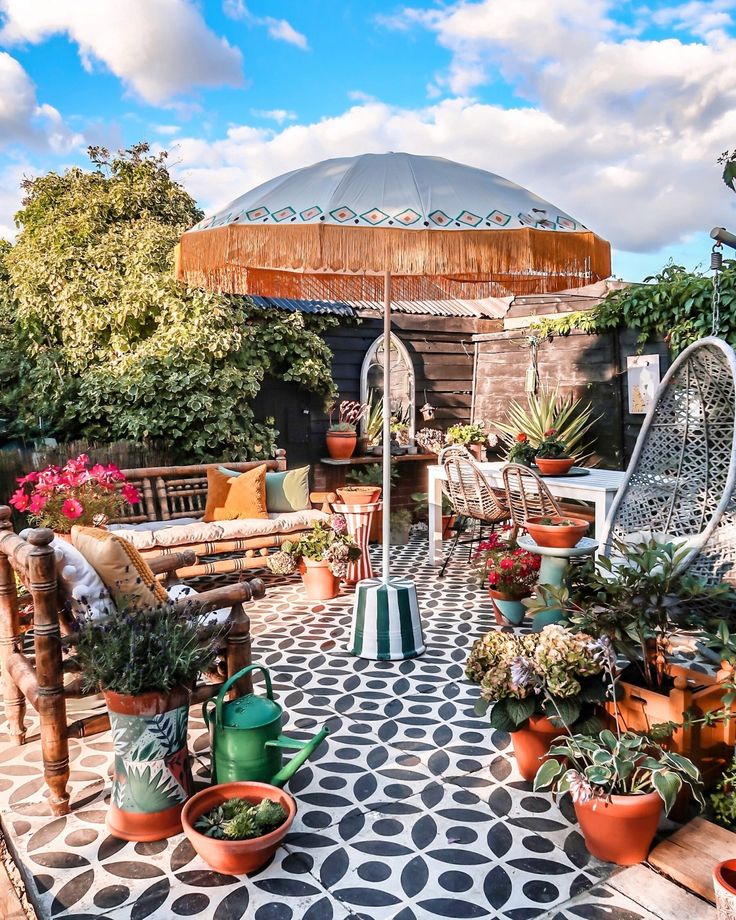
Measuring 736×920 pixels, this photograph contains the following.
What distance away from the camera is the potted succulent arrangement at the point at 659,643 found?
215 centimetres

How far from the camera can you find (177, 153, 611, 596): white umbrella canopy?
2.71 metres

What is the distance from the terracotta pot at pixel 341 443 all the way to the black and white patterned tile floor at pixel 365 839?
3879mm

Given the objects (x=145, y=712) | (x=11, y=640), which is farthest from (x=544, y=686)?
(x=11, y=640)

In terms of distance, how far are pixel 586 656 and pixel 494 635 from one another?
0.34m

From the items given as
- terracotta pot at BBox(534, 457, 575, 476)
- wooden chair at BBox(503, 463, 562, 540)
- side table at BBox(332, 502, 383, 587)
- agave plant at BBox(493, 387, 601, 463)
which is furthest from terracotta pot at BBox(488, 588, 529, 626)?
agave plant at BBox(493, 387, 601, 463)

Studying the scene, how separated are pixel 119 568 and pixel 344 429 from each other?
4.65 metres

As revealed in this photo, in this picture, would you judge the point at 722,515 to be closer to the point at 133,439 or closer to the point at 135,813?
the point at 135,813

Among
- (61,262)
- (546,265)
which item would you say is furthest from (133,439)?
(546,265)

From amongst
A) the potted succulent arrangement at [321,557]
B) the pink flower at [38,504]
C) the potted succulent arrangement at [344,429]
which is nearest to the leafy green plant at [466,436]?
the potted succulent arrangement at [344,429]

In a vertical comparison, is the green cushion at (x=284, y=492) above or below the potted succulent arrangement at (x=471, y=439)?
below

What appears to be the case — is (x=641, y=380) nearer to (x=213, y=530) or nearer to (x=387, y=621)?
(x=387, y=621)

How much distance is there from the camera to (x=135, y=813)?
212 cm

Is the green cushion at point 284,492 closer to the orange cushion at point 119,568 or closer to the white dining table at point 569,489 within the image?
the white dining table at point 569,489

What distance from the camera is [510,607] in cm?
402
